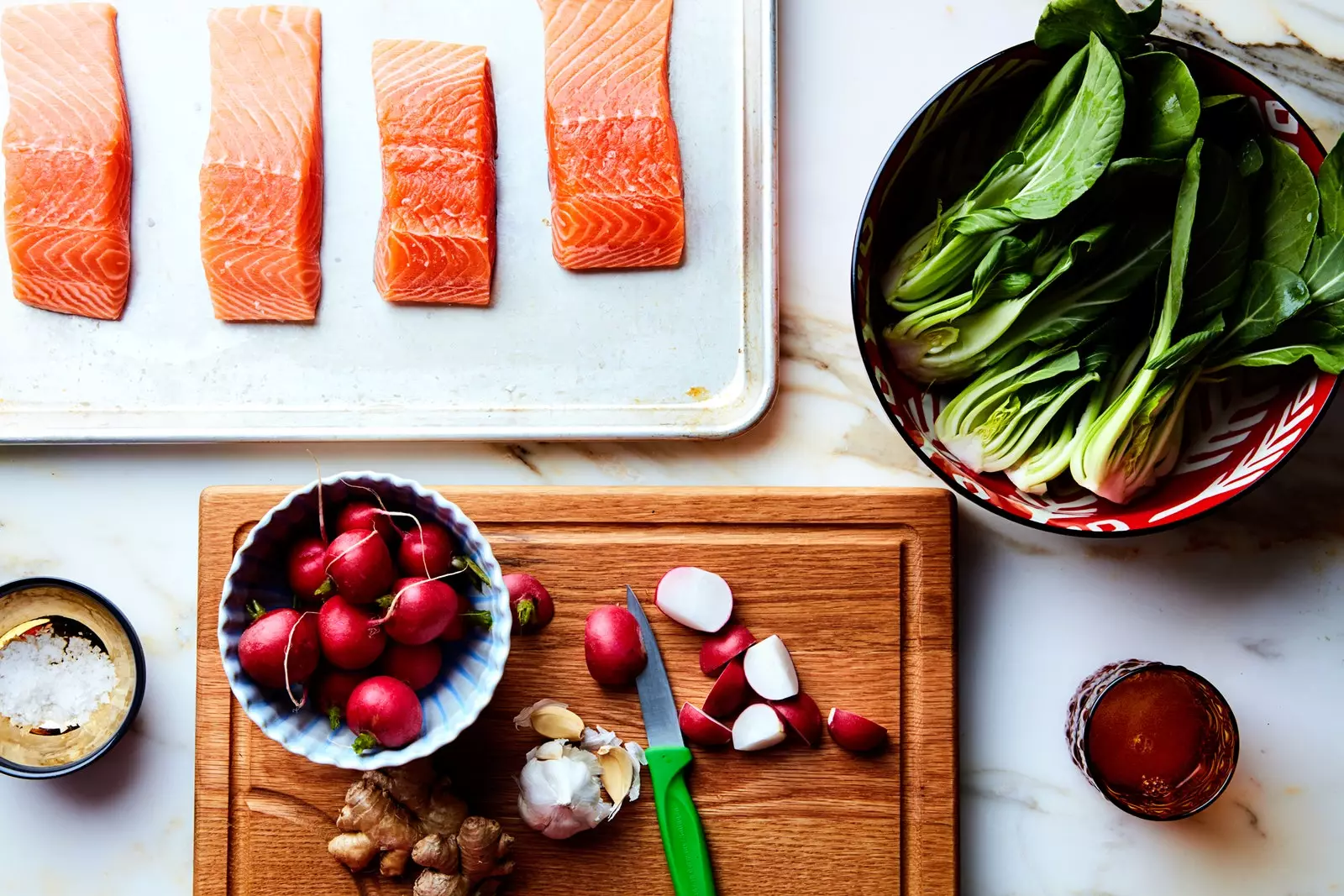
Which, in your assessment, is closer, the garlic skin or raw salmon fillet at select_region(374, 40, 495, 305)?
the garlic skin

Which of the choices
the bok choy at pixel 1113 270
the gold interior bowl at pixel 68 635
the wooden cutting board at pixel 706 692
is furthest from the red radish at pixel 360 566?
the bok choy at pixel 1113 270

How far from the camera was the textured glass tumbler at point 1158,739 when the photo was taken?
1.30 metres

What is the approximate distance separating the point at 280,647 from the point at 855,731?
0.73 meters

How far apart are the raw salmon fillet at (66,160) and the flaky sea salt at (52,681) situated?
48 cm

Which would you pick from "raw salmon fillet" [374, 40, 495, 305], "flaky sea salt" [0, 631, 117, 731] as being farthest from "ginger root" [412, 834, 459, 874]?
"raw salmon fillet" [374, 40, 495, 305]

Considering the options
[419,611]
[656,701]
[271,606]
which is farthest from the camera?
[656,701]

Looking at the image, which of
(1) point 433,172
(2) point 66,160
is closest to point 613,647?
(1) point 433,172

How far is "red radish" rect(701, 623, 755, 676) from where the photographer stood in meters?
1.31

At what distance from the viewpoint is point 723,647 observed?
1.31m

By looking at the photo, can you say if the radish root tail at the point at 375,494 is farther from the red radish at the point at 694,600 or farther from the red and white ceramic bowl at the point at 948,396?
the red and white ceramic bowl at the point at 948,396

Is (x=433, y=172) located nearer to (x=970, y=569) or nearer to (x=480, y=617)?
(x=480, y=617)

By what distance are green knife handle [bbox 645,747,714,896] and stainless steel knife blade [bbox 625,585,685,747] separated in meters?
0.02

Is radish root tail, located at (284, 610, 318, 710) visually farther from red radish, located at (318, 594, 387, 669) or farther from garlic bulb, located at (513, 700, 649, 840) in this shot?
garlic bulb, located at (513, 700, 649, 840)

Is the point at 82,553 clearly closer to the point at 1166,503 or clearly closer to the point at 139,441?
the point at 139,441
